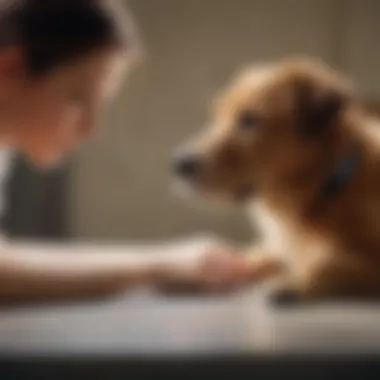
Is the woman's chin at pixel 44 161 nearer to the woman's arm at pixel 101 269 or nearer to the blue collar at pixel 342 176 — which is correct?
the woman's arm at pixel 101 269

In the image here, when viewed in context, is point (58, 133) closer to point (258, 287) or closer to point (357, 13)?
point (258, 287)

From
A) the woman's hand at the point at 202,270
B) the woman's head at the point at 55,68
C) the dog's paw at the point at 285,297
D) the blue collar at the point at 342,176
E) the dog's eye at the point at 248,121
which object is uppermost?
the woman's head at the point at 55,68

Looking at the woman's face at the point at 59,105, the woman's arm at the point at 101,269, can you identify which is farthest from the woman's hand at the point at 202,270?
the woman's face at the point at 59,105

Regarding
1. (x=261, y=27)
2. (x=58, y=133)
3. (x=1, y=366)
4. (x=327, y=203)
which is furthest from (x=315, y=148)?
(x=1, y=366)

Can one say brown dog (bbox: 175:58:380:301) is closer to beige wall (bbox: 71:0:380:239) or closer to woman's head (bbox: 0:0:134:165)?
beige wall (bbox: 71:0:380:239)

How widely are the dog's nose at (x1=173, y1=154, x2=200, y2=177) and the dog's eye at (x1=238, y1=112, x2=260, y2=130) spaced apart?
80 mm

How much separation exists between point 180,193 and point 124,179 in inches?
3.1

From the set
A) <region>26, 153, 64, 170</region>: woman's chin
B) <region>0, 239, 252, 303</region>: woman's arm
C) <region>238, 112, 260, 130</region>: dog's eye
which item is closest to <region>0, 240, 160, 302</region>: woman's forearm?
<region>0, 239, 252, 303</region>: woman's arm

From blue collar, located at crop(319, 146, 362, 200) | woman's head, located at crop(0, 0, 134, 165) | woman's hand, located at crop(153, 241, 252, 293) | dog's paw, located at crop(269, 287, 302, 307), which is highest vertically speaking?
woman's head, located at crop(0, 0, 134, 165)

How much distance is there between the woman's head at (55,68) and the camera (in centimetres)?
119

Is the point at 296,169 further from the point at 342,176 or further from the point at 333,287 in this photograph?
the point at 333,287

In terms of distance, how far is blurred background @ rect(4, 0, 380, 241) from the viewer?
1.19 metres

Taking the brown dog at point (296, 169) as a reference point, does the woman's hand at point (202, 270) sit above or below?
below

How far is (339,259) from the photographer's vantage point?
119 cm
